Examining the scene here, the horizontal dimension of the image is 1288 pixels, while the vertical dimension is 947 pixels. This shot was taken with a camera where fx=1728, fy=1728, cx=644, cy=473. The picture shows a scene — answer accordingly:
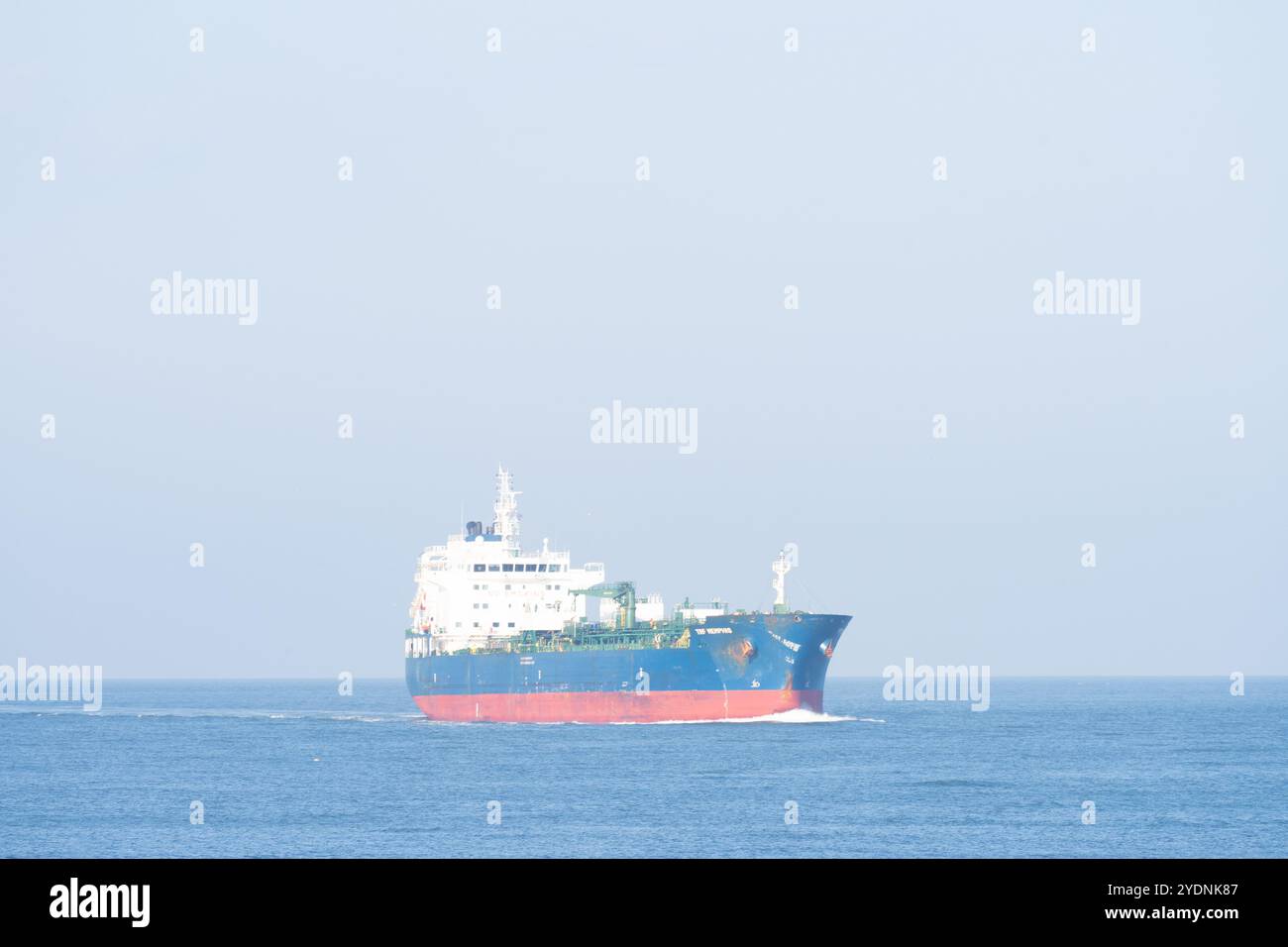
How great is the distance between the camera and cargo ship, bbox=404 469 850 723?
222 feet

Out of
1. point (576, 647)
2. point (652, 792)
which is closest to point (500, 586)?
point (576, 647)

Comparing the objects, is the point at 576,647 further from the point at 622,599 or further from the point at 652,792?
the point at 652,792

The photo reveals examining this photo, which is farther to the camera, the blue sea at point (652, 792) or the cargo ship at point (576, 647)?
the cargo ship at point (576, 647)

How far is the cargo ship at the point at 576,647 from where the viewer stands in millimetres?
67750

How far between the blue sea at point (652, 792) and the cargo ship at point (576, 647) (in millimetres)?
1491

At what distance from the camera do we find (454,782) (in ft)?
168

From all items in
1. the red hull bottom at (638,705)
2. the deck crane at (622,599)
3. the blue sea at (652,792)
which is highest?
the deck crane at (622,599)

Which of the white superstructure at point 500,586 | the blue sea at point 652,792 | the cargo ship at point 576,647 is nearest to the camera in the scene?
the blue sea at point 652,792

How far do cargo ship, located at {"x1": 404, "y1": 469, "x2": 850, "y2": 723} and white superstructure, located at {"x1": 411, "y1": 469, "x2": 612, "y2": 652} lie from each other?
5 centimetres

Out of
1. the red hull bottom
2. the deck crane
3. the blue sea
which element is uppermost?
the deck crane

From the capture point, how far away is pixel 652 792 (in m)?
46.3

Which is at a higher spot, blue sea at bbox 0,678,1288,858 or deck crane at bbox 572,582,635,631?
deck crane at bbox 572,582,635,631

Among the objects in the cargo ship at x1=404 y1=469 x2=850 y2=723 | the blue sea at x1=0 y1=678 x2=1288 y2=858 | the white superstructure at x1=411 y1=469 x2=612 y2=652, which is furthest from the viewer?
the white superstructure at x1=411 y1=469 x2=612 y2=652
